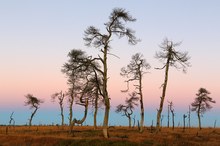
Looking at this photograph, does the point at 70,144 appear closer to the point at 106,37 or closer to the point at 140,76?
the point at 106,37

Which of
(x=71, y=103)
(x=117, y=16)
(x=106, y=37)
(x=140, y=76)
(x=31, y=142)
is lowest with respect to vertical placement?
(x=31, y=142)

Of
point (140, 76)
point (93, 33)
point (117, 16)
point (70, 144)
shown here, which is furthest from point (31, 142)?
point (140, 76)

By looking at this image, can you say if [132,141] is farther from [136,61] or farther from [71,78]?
[71,78]

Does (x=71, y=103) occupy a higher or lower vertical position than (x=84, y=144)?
higher

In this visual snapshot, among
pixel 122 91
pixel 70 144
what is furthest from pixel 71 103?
pixel 70 144

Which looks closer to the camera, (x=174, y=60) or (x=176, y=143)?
(x=176, y=143)

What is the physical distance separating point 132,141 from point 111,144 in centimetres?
304

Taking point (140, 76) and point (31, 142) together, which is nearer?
point (31, 142)

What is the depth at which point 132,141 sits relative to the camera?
39.2 metres

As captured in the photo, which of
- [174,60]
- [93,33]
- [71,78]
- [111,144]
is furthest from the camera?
[71,78]

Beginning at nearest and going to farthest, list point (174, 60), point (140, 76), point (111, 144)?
1. point (111, 144)
2. point (174, 60)
3. point (140, 76)

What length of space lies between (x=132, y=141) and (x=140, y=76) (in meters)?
19.9

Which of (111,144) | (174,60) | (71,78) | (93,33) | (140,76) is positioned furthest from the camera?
(71,78)

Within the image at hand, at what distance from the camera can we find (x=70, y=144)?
1515 inches
